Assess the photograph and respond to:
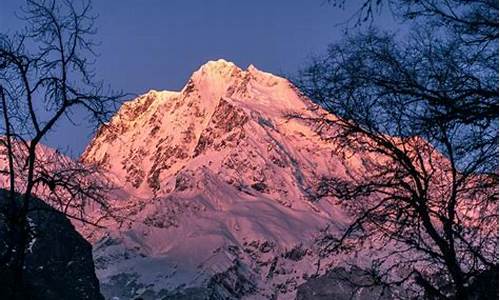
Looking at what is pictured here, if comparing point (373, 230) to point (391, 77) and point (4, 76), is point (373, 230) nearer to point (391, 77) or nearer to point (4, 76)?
point (391, 77)

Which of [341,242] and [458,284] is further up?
[341,242]

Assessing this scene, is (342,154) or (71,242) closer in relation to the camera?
(342,154)

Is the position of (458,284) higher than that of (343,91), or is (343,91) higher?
(343,91)

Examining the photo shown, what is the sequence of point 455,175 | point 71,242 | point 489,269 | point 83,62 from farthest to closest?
point 71,242 < point 83,62 < point 455,175 < point 489,269

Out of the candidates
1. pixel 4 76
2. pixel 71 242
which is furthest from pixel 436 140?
pixel 71 242

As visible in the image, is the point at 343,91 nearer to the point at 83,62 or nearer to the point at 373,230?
the point at 373,230

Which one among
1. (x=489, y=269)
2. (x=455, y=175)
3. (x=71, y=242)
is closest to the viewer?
(x=489, y=269)

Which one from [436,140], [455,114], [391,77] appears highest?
[391,77]

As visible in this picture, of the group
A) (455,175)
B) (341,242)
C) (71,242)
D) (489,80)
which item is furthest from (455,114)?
(71,242)

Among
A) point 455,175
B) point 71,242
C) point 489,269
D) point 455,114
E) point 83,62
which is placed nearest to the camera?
point 455,114
